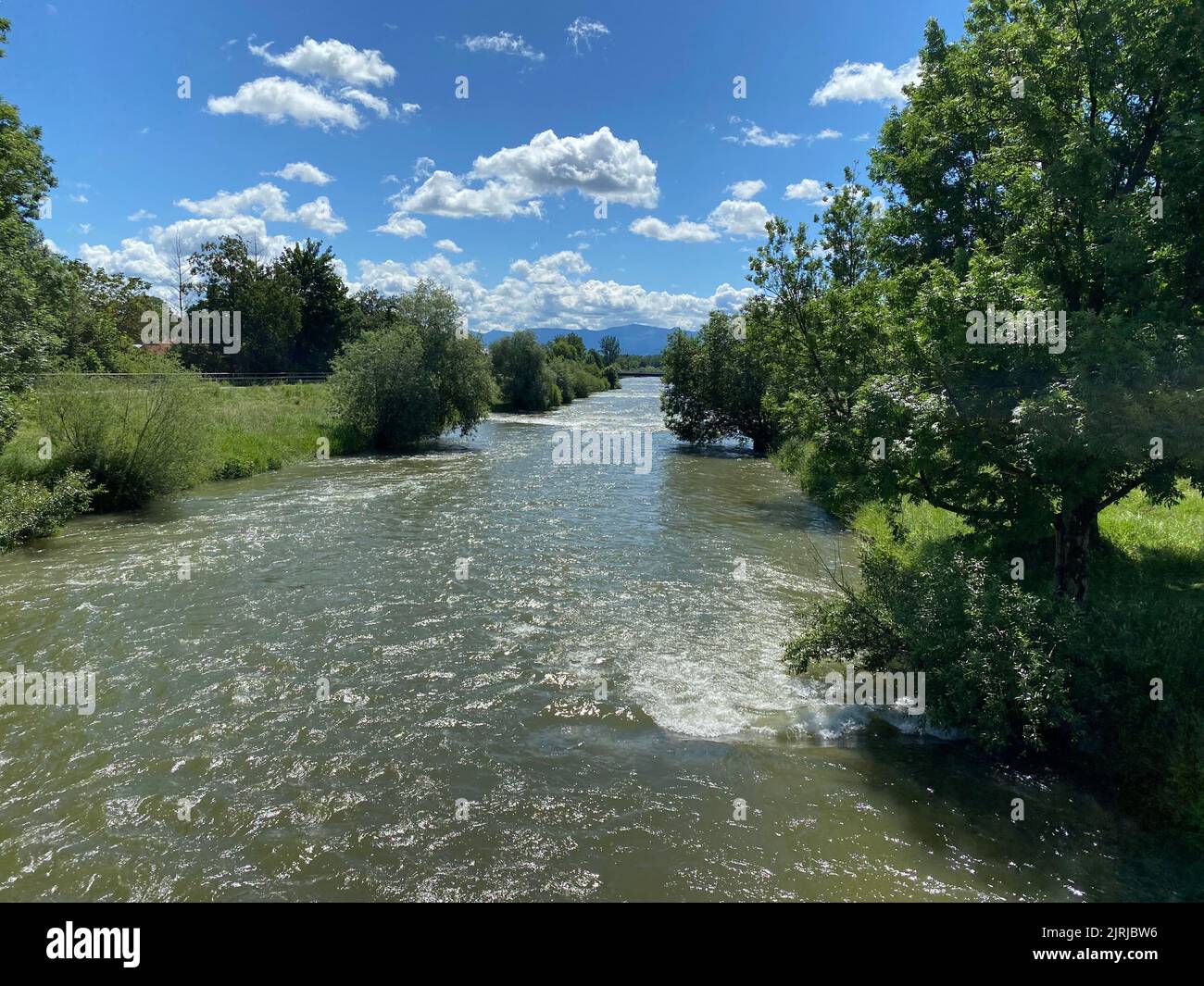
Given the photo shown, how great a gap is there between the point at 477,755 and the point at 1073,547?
9.78m

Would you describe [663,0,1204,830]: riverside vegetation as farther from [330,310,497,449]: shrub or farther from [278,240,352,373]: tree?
[278,240,352,373]: tree

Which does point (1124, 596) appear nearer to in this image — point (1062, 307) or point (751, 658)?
point (1062, 307)

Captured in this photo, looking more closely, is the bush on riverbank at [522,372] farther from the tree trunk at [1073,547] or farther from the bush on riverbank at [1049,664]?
the bush on riverbank at [1049,664]

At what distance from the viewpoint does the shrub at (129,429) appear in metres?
21.1

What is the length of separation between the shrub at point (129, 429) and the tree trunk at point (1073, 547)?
25.3m

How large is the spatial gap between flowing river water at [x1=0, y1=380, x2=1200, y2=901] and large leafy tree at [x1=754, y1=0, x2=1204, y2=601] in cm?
395
